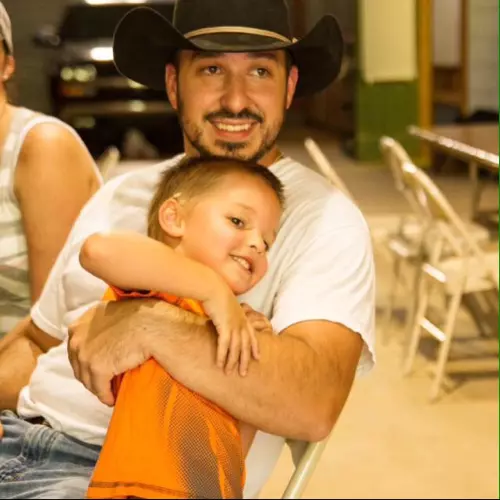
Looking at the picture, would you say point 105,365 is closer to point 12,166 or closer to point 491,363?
point 12,166

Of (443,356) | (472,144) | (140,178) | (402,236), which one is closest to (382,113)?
(472,144)

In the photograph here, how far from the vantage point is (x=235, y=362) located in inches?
47.3

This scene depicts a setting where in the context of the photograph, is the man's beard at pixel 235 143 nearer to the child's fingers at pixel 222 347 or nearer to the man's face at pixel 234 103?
the man's face at pixel 234 103

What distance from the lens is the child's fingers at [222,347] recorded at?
1.17 m

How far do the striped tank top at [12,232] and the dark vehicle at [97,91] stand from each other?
536 cm

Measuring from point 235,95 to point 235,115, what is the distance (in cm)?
3

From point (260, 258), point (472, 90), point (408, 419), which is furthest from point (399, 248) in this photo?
point (472, 90)

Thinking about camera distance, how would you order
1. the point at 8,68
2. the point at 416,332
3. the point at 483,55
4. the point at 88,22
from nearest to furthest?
the point at 8,68 < the point at 416,332 < the point at 483,55 < the point at 88,22

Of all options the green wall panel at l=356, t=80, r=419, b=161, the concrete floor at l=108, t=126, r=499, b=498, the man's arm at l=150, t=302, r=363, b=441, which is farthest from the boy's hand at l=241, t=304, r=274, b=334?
the green wall panel at l=356, t=80, r=419, b=161

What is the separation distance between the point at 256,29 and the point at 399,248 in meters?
2.58

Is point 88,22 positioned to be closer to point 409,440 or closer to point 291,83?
point 409,440

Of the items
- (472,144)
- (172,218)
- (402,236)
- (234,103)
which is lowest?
(402,236)

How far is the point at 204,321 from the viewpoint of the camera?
4.01ft

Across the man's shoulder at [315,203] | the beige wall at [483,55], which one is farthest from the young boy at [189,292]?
the beige wall at [483,55]
